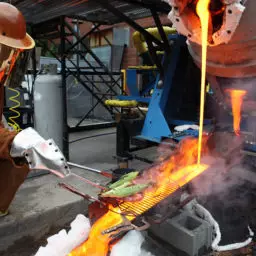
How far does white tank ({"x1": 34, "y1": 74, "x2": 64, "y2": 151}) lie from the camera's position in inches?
186

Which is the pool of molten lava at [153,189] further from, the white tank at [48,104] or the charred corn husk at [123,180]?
the white tank at [48,104]

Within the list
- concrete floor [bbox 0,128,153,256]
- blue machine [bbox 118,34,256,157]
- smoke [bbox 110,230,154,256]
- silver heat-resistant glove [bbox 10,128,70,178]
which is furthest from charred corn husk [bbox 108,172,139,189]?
concrete floor [bbox 0,128,153,256]

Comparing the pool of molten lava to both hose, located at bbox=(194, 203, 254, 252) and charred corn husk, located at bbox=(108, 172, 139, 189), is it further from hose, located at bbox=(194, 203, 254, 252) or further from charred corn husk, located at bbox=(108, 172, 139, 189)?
hose, located at bbox=(194, 203, 254, 252)

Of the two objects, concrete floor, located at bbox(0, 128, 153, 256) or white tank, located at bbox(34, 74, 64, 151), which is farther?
white tank, located at bbox(34, 74, 64, 151)

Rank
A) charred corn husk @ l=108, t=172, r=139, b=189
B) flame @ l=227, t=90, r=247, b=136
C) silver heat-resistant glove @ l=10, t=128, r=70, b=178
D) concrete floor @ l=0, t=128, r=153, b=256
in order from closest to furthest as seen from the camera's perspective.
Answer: silver heat-resistant glove @ l=10, t=128, r=70, b=178 < charred corn husk @ l=108, t=172, r=139, b=189 < flame @ l=227, t=90, r=247, b=136 < concrete floor @ l=0, t=128, r=153, b=256

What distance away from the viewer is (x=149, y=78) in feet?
20.3

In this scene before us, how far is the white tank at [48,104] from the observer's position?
4723mm

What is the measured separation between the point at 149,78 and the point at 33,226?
155 inches

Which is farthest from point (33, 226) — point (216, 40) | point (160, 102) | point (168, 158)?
point (216, 40)

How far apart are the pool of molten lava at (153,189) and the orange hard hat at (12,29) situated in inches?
63.6

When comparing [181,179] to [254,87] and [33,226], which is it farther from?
[33,226]

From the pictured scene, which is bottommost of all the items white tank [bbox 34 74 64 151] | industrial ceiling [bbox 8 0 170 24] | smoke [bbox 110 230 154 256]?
smoke [bbox 110 230 154 256]

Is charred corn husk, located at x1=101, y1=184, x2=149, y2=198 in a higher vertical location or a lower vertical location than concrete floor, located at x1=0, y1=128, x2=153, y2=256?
higher

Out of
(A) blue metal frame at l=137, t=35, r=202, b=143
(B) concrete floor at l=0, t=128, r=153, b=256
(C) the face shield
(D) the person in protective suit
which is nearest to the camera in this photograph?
(D) the person in protective suit
